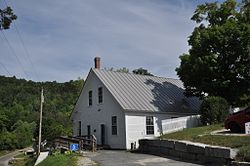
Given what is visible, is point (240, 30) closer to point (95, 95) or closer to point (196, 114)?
point (196, 114)

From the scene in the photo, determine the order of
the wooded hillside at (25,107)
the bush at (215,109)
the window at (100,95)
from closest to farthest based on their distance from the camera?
the bush at (215,109), the window at (100,95), the wooded hillside at (25,107)

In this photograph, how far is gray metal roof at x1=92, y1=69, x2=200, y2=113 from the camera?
106 ft

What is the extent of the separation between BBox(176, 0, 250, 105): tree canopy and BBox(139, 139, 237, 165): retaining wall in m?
10.6

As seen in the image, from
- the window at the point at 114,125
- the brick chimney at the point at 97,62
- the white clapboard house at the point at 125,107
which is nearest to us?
the white clapboard house at the point at 125,107

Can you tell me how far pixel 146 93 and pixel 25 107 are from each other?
74005 mm

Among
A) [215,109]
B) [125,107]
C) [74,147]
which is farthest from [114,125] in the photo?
[215,109]

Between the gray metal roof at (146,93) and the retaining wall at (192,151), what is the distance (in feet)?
23.3

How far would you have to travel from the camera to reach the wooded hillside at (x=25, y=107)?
76375 millimetres

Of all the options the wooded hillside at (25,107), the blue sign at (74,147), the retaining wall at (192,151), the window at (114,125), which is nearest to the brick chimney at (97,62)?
the window at (114,125)

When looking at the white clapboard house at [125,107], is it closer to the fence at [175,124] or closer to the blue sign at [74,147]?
the fence at [175,124]

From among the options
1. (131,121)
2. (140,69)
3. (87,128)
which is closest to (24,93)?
(140,69)

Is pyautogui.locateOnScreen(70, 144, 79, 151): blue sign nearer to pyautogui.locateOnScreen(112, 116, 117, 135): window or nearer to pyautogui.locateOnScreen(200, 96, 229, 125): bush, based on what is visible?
pyautogui.locateOnScreen(112, 116, 117, 135): window

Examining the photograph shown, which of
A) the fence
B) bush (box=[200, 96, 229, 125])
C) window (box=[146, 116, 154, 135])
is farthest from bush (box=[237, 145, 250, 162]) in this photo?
window (box=[146, 116, 154, 135])

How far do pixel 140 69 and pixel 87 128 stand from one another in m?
38.4
